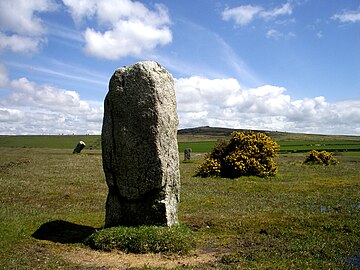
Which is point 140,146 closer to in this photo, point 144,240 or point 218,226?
point 144,240

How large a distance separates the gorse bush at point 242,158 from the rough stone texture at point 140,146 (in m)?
20.5

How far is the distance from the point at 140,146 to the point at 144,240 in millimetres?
3323

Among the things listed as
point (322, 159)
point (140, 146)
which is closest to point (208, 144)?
point (322, 159)

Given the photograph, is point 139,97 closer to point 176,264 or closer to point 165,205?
point 165,205

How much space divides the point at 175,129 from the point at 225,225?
Answer: 464cm

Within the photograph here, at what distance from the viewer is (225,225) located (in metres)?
16.0

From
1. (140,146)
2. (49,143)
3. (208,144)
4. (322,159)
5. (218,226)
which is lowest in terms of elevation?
(218,226)

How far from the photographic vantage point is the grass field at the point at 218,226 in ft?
37.9

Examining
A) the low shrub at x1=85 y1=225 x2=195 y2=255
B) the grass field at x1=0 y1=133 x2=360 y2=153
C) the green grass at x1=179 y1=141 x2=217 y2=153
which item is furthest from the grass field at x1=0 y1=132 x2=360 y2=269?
the green grass at x1=179 y1=141 x2=217 y2=153

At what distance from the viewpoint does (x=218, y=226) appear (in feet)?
52.5

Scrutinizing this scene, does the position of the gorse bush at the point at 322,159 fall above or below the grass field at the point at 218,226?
above

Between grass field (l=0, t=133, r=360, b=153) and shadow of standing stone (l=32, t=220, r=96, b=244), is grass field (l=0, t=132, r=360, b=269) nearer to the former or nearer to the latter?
shadow of standing stone (l=32, t=220, r=96, b=244)

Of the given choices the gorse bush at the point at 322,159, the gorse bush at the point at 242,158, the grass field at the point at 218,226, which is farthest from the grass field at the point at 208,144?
the grass field at the point at 218,226

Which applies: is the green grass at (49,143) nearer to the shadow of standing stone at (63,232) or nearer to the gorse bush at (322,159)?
the gorse bush at (322,159)
